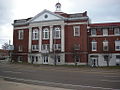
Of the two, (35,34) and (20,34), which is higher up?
(20,34)

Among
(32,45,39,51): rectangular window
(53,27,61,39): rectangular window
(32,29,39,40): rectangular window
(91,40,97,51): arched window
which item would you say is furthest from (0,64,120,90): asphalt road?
(32,29,39,40): rectangular window

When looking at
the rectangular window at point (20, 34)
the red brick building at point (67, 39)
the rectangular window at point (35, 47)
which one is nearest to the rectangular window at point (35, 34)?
the red brick building at point (67, 39)

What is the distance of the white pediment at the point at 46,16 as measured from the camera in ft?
151

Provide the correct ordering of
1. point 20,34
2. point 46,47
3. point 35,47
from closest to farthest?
1. point 46,47
2. point 35,47
3. point 20,34

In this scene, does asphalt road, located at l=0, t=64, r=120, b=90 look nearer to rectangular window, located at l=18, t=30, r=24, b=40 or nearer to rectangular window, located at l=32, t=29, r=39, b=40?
rectangular window, located at l=32, t=29, r=39, b=40

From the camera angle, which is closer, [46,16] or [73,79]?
[73,79]

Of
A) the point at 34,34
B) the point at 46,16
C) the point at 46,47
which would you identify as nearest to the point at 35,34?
the point at 34,34

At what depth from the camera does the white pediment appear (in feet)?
151

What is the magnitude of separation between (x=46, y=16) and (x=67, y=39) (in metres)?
8.42

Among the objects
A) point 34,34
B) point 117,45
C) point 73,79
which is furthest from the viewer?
point 34,34

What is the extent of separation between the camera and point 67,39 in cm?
4550

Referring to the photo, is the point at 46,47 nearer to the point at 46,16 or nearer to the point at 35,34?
the point at 35,34

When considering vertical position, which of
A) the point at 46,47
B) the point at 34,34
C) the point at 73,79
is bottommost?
the point at 73,79

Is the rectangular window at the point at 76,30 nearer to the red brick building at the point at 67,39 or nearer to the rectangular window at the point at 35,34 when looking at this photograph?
the red brick building at the point at 67,39
